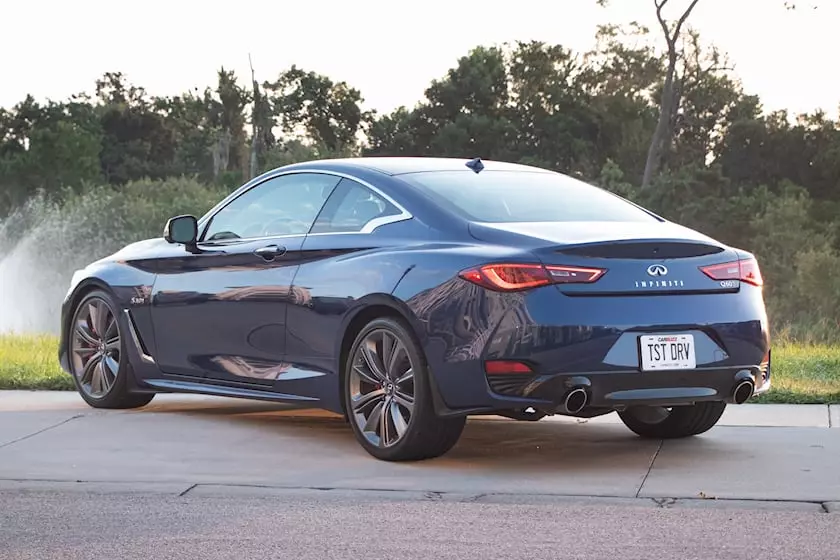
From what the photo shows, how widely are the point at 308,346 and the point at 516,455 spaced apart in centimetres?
118

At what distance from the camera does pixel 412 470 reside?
7234 mm

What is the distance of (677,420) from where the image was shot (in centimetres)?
820

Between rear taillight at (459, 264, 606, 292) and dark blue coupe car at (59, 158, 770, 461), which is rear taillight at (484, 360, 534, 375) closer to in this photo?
dark blue coupe car at (59, 158, 770, 461)

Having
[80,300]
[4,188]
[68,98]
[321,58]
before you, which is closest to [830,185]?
[321,58]

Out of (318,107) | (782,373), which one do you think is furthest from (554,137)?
(782,373)

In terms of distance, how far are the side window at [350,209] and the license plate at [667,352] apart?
1518 millimetres

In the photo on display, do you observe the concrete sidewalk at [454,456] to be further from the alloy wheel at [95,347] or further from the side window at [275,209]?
the side window at [275,209]

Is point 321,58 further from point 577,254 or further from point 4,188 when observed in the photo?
point 577,254

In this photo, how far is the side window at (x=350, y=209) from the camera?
25.6 ft

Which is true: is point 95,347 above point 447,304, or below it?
below

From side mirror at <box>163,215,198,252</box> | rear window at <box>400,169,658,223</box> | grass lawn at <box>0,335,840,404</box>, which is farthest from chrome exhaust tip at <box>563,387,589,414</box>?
grass lawn at <box>0,335,840,404</box>

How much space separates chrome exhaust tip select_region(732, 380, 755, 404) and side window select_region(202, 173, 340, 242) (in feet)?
7.80

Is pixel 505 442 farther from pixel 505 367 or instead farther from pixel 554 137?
pixel 554 137

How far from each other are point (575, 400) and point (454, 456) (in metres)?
1.04
